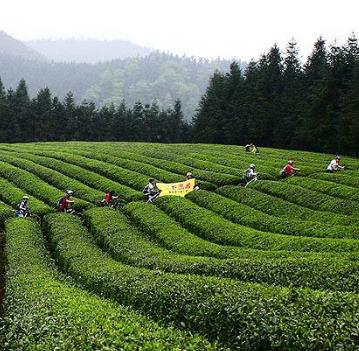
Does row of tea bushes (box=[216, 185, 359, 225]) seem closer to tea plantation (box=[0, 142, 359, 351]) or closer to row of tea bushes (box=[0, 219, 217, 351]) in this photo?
tea plantation (box=[0, 142, 359, 351])

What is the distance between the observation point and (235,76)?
9812cm

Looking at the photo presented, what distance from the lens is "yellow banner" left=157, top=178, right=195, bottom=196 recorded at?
39.6 meters

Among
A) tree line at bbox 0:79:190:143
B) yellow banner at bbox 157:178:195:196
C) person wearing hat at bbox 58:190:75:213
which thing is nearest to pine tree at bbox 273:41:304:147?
tree line at bbox 0:79:190:143

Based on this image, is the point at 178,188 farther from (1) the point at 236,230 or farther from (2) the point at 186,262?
(2) the point at 186,262

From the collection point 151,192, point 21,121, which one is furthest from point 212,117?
point 151,192

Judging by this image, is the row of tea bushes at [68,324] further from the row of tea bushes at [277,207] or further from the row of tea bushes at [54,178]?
the row of tea bushes at [54,178]

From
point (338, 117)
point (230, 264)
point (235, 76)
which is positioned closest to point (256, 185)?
point (230, 264)

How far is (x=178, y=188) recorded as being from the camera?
131 feet

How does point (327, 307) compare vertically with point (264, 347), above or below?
above

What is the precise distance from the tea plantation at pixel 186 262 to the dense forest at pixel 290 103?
19.5 meters

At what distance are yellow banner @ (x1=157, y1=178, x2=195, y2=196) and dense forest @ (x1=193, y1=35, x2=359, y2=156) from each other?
2944cm

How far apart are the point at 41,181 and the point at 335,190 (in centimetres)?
2738

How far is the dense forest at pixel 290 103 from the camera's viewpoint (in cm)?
6719

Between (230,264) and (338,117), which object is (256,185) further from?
(338,117)
